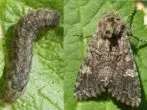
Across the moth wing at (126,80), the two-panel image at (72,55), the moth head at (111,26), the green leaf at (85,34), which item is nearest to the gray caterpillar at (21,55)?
the two-panel image at (72,55)

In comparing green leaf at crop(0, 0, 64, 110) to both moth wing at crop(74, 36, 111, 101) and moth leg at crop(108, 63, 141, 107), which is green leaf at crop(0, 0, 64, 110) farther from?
moth leg at crop(108, 63, 141, 107)

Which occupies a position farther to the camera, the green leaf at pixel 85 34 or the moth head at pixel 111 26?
the moth head at pixel 111 26

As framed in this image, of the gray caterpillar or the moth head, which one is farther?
the moth head

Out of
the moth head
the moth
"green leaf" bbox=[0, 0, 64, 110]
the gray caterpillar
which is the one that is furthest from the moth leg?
the gray caterpillar

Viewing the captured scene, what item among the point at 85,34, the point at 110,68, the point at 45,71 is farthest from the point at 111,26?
the point at 45,71

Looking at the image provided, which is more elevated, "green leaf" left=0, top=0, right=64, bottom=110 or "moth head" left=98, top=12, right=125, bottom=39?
"moth head" left=98, top=12, right=125, bottom=39

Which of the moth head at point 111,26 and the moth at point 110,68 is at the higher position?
the moth head at point 111,26

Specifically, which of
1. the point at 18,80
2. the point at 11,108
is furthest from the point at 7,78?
the point at 11,108

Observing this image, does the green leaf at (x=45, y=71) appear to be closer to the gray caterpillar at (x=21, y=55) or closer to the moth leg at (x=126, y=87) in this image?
the gray caterpillar at (x=21, y=55)
